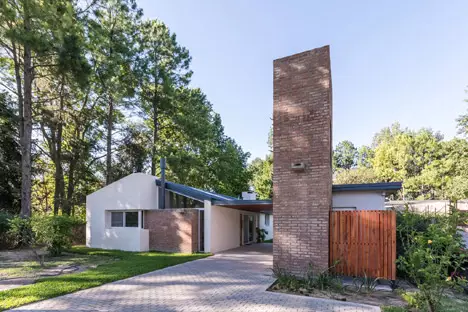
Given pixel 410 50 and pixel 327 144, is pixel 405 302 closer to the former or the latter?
pixel 327 144

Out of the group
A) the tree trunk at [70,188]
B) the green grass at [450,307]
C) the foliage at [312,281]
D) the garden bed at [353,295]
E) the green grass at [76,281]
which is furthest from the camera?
the tree trunk at [70,188]

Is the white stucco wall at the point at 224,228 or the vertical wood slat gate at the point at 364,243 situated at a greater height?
the vertical wood slat gate at the point at 364,243

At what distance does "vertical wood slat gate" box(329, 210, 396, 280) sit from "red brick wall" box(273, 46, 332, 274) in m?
0.31

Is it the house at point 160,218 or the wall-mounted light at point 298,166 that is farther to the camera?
the house at point 160,218

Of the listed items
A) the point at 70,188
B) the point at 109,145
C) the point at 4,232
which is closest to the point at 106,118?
the point at 109,145

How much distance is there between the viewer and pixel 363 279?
247 inches

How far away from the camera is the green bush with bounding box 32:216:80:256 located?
10.1 metres

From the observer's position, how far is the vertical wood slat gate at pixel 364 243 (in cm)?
623

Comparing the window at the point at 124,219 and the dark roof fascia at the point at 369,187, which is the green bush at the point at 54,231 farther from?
the dark roof fascia at the point at 369,187

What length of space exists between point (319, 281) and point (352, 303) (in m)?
1.05

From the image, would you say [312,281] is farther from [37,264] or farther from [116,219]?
[116,219]

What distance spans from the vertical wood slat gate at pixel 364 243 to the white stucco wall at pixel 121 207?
30.8 ft

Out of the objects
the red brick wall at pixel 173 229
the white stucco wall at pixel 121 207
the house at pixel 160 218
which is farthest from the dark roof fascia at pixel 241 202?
Answer: the white stucco wall at pixel 121 207

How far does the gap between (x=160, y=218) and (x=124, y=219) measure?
2240 mm
